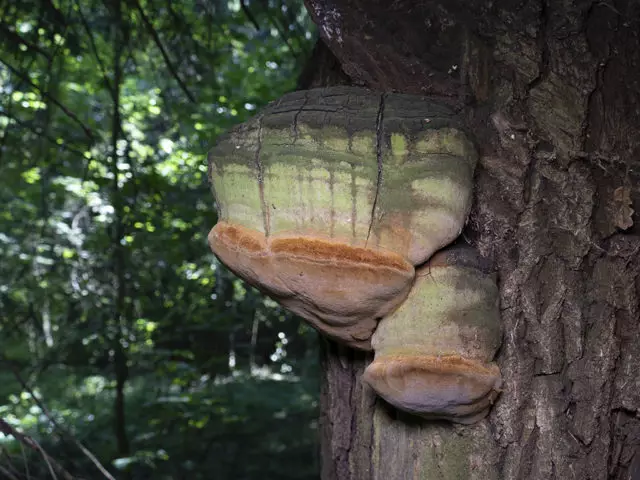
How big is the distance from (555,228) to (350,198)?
39 centimetres

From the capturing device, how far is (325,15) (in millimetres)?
1184

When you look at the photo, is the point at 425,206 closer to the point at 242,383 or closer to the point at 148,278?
the point at 148,278

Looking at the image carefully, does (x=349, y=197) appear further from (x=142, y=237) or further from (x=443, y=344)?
(x=142, y=237)

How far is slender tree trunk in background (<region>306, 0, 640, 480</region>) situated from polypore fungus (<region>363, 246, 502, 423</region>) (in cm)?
6

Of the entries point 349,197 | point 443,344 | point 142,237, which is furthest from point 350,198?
point 142,237

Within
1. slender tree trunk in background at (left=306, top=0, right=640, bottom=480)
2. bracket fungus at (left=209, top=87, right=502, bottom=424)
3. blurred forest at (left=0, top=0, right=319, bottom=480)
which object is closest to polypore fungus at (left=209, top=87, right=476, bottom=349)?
bracket fungus at (left=209, top=87, right=502, bottom=424)

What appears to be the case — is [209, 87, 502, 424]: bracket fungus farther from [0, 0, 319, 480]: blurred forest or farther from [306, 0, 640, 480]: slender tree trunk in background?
[0, 0, 319, 480]: blurred forest

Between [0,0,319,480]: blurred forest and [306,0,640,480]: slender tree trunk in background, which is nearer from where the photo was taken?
[306,0,640,480]: slender tree trunk in background

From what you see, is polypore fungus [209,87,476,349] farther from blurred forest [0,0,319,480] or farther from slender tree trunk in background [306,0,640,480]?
blurred forest [0,0,319,480]

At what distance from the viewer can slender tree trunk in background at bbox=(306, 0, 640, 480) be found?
1089 mm

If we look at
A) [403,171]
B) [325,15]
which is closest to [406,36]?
[325,15]

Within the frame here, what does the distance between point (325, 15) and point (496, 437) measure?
85 centimetres

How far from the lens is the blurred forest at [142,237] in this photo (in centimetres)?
348

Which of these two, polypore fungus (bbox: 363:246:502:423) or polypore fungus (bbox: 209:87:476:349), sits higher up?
polypore fungus (bbox: 209:87:476:349)
